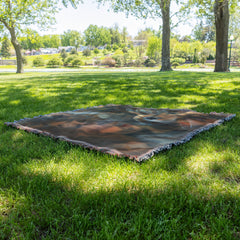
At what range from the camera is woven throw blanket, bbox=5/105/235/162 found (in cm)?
250

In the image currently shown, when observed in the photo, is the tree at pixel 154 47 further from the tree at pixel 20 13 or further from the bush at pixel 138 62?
the tree at pixel 20 13

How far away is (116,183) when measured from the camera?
1.81 m

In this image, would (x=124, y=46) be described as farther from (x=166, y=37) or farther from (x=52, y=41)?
(x=166, y=37)

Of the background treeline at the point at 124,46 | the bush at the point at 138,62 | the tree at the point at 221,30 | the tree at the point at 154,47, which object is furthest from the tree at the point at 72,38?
the tree at the point at 221,30

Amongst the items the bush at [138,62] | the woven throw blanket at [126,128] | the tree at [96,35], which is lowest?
the woven throw blanket at [126,128]

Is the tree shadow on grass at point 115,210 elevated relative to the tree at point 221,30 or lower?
lower

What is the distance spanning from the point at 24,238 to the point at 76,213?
32 centimetres

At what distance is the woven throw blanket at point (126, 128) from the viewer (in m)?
2.50

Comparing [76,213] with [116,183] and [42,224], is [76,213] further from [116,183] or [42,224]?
[116,183]

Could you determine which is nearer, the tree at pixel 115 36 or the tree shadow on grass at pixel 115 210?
the tree shadow on grass at pixel 115 210

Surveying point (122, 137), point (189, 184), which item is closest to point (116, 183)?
point (189, 184)

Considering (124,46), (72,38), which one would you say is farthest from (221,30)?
(72,38)

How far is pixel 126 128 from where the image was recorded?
320 cm

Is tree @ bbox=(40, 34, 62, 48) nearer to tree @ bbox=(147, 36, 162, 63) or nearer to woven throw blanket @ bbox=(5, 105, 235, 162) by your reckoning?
tree @ bbox=(147, 36, 162, 63)
